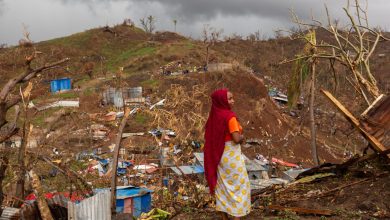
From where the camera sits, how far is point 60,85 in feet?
60.3

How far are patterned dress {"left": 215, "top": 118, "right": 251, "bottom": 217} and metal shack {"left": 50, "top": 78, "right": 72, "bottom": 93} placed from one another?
51.9 feet

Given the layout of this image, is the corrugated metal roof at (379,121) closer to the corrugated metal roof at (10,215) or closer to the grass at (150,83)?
the corrugated metal roof at (10,215)

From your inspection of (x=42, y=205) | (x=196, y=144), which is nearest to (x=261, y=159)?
(x=196, y=144)

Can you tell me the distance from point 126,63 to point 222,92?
22499 mm

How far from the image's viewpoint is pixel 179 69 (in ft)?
68.1

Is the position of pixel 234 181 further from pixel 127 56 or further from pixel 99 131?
pixel 127 56

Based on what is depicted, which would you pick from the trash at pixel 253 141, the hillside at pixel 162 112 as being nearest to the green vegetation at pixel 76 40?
the hillside at pixel 162 112

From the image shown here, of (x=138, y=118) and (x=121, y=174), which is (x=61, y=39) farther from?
(x=121, y=174)

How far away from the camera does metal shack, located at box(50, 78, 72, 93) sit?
18266mm

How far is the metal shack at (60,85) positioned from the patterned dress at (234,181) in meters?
15.8

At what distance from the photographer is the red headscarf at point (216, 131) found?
3.58m

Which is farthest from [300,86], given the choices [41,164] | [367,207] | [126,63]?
[126,63]

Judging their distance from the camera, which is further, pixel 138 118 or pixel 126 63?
pixel 126 63

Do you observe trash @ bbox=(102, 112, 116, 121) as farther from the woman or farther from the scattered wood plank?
the woman
